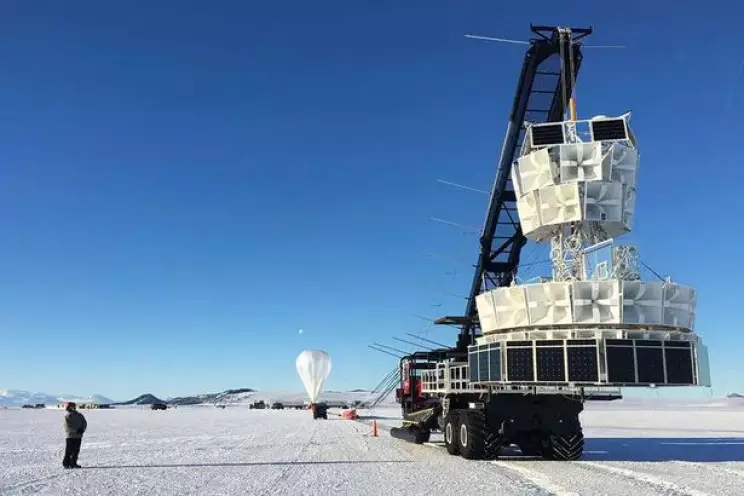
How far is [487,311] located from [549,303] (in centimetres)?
307

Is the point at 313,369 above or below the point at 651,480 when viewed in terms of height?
above

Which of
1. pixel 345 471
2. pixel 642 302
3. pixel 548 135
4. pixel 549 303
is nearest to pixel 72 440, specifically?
pixel 345 471

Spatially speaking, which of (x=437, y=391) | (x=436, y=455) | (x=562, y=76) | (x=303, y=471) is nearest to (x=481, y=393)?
(x=436, y=455)

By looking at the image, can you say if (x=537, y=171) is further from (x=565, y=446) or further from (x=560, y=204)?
(x=565, y=446)

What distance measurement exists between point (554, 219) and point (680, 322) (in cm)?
528

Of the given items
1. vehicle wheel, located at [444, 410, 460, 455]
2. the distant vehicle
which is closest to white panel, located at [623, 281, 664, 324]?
vehicle wheel, located at [444, 410, 460, 455]

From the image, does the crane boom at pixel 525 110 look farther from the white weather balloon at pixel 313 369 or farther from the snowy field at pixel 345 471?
the white weather balloon at pixel 313 369

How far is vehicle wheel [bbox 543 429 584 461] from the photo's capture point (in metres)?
22.3

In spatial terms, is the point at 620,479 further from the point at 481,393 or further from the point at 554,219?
the point at 554,219

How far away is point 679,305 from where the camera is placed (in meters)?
21.9

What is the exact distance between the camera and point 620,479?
658 inches

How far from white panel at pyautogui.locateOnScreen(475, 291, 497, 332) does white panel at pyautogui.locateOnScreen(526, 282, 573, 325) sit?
200cm

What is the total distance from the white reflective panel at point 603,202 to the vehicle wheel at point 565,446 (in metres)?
7.34

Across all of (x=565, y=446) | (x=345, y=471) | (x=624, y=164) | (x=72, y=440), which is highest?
(x=624, y=164)
